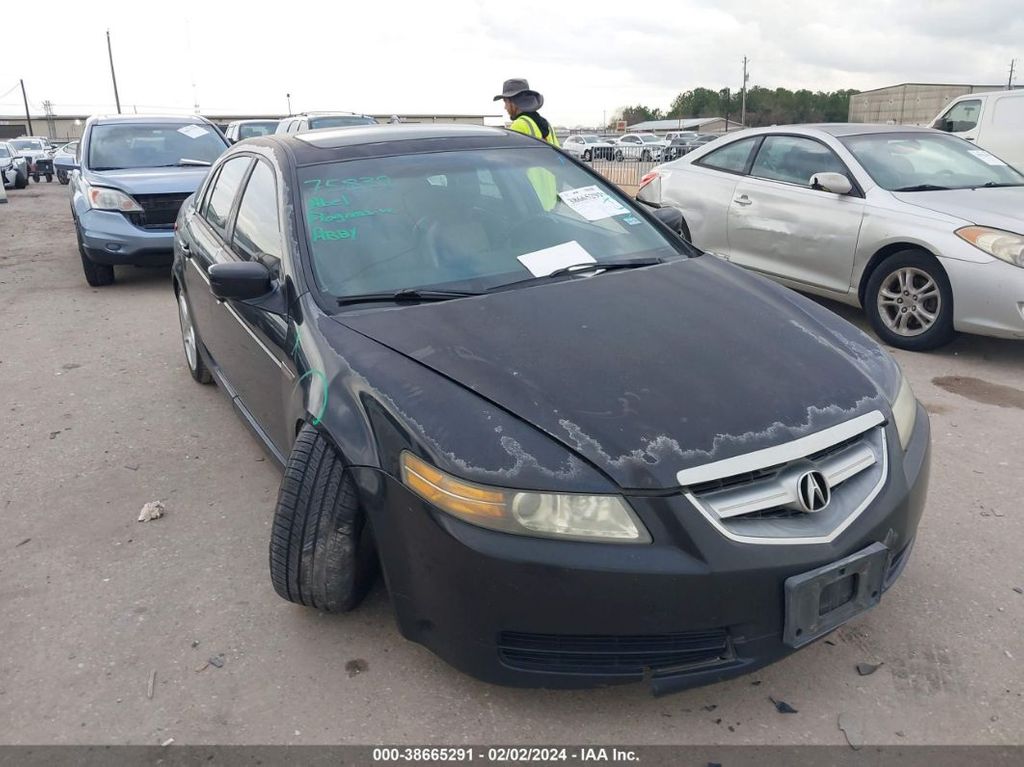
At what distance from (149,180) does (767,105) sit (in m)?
95.8

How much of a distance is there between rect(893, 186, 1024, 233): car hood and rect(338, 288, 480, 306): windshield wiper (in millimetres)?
3919

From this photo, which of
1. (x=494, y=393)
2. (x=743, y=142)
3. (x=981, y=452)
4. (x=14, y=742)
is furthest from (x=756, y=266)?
(x=14, y=742)

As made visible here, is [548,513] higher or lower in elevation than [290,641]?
higher

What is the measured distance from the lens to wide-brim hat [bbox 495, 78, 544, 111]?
6.04 m

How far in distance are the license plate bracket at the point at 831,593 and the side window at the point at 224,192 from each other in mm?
3087

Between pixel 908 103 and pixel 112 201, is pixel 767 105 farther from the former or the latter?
pixel 112 201

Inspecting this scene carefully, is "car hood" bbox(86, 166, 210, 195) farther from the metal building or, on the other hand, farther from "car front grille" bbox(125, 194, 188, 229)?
the metal building

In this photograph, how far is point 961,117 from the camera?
11.0 meters

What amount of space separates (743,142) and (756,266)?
115 centimetres

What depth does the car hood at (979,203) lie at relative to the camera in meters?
5.12

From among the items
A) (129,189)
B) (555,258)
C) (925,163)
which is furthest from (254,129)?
(555,258)

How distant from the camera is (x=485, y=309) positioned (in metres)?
2.74

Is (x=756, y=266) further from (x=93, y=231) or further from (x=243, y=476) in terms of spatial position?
(x=93, y=231)

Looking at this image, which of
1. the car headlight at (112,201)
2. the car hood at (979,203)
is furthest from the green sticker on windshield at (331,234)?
the car headlight at (112,201)
